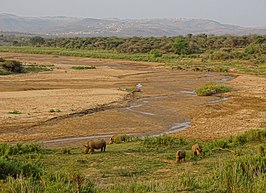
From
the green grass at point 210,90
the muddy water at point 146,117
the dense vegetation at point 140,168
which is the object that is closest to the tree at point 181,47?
the muddy water at point 146,117

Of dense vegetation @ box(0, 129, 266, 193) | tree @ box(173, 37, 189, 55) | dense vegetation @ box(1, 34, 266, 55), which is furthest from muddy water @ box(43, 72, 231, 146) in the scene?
tree @ box(173, 37, 189, 55)

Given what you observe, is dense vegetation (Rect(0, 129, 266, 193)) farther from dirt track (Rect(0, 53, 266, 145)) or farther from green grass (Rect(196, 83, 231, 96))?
green grass (Rect(196, 83, 231, 96))

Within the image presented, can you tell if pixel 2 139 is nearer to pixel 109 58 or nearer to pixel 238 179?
pixel 238 179

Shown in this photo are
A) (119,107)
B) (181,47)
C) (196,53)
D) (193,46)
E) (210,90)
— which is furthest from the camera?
(193,46)

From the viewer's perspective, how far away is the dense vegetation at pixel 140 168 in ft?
25.2

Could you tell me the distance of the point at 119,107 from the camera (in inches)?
1128

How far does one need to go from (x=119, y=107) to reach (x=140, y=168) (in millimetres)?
16361

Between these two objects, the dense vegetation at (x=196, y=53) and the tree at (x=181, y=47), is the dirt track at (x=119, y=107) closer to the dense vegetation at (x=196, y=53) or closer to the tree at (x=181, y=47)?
the dense vegetation at (x=196, y=53)

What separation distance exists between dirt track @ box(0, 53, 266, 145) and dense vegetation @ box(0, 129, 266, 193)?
4.44 meters

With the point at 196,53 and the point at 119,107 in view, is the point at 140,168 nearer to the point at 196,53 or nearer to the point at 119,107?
the point at 119,107

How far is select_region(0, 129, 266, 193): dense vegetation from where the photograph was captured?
768 cm

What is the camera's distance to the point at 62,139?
65.4 ft

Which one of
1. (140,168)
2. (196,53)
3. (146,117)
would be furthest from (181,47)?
(140,168)

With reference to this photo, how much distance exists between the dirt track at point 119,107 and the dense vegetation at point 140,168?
444cm
